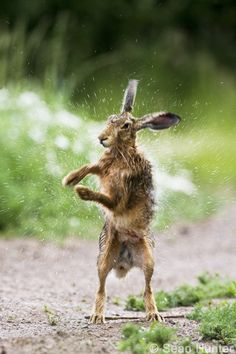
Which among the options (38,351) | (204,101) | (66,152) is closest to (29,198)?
(66,152)

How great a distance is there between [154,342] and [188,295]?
2.85 metres

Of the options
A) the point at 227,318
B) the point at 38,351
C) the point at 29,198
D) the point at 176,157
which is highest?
the point at 176,157

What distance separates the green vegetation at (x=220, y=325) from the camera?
618cm

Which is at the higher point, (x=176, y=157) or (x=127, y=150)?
(x=176, y=157)

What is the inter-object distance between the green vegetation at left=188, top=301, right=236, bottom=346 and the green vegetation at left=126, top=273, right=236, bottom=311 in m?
0.94

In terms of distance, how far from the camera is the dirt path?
5816mm

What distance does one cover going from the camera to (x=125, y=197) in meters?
6.78

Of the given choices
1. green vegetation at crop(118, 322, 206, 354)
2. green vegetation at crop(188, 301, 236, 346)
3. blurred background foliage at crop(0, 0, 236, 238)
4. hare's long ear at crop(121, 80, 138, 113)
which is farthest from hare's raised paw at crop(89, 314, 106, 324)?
hare's long ear at crop(121, 80, 138, 113)

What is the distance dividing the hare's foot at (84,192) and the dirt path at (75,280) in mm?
838

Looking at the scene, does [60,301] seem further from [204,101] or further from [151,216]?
[204,101]

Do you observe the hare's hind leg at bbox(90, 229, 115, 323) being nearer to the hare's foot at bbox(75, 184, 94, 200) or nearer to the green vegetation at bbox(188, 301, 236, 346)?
the hare's foot at bbox(75, 184, 94, 200)

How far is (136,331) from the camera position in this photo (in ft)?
18.4

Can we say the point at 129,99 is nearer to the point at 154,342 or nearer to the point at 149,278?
the point at 149,278

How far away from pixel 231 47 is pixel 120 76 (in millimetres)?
6963
